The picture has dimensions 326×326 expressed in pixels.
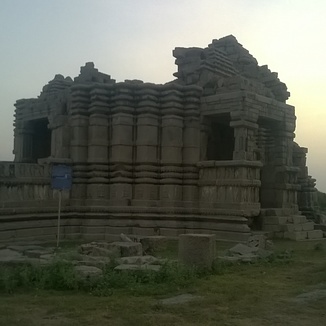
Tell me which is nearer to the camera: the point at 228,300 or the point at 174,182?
the point at 228,300

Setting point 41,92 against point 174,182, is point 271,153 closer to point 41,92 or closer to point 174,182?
point 174,182

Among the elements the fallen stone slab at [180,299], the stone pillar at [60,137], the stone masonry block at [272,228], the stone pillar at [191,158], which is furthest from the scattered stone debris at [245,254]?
the stone pillar at [60,137]

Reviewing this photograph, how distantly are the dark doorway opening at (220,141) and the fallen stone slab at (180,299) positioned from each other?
1233 cm

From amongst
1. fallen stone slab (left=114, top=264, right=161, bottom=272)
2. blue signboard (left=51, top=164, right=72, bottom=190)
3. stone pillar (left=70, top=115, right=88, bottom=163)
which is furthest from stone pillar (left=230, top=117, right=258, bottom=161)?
fallen stone slab (left=114, top=264, right=161, bottom=272)

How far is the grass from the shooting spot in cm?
635

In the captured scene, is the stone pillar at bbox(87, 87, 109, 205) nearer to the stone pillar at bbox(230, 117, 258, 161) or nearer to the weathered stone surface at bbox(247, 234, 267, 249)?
the stone pillar at bbox(230, 117, 258, 161)

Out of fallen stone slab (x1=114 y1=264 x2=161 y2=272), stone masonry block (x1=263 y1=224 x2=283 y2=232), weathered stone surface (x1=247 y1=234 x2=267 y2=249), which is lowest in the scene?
fallen stone slab (x1=114 y1=264 x2=161 y2=272)

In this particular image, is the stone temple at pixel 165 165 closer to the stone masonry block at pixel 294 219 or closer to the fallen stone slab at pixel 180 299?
the stone masonry block at pixel 294 219

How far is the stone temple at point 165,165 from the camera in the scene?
17.0 meters

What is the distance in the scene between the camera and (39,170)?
55.3ft

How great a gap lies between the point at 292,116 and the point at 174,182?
5.68 meters

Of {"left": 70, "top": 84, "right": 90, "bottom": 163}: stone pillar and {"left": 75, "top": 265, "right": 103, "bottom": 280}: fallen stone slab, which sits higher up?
{"left": 70, "top": 84, "right": 90, "bottom": 163}: stone pillar

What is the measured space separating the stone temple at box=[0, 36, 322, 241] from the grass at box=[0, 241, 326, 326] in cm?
739

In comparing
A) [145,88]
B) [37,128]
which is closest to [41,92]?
[37,128]
